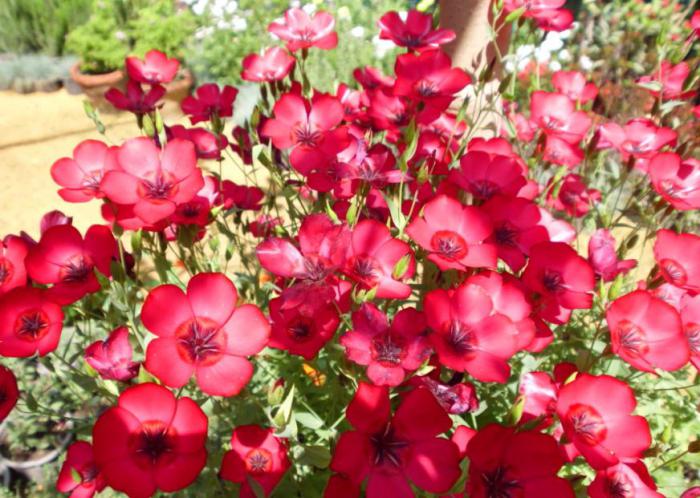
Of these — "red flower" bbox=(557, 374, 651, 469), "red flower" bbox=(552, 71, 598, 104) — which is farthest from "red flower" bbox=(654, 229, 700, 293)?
"red flower" bbox=(552, 71, 598, 104)

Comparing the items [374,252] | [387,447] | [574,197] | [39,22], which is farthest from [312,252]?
[39,22]

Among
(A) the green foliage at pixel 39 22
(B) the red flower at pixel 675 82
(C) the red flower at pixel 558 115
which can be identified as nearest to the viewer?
(C) the red flower at pixel 558 115

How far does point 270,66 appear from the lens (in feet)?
5.46

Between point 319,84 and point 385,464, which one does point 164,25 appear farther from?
point 385,464

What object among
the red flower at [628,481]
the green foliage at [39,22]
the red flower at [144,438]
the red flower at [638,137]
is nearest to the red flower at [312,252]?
the red flower at [144,438]

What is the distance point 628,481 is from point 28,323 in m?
1.21

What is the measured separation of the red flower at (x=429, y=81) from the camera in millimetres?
1358

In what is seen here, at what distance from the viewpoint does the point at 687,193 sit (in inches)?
55.7

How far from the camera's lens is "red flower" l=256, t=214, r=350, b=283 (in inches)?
36.8

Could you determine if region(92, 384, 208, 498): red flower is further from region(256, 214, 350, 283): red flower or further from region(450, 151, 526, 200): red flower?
region(450, 151, 526, 200): red flower

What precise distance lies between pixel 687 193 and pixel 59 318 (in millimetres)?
1572

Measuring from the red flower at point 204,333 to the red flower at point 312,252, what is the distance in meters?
0.09

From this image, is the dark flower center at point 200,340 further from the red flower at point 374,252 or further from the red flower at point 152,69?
the red flower at point 152,69

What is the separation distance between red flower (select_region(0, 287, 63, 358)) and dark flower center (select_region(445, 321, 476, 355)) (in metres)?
0.75
